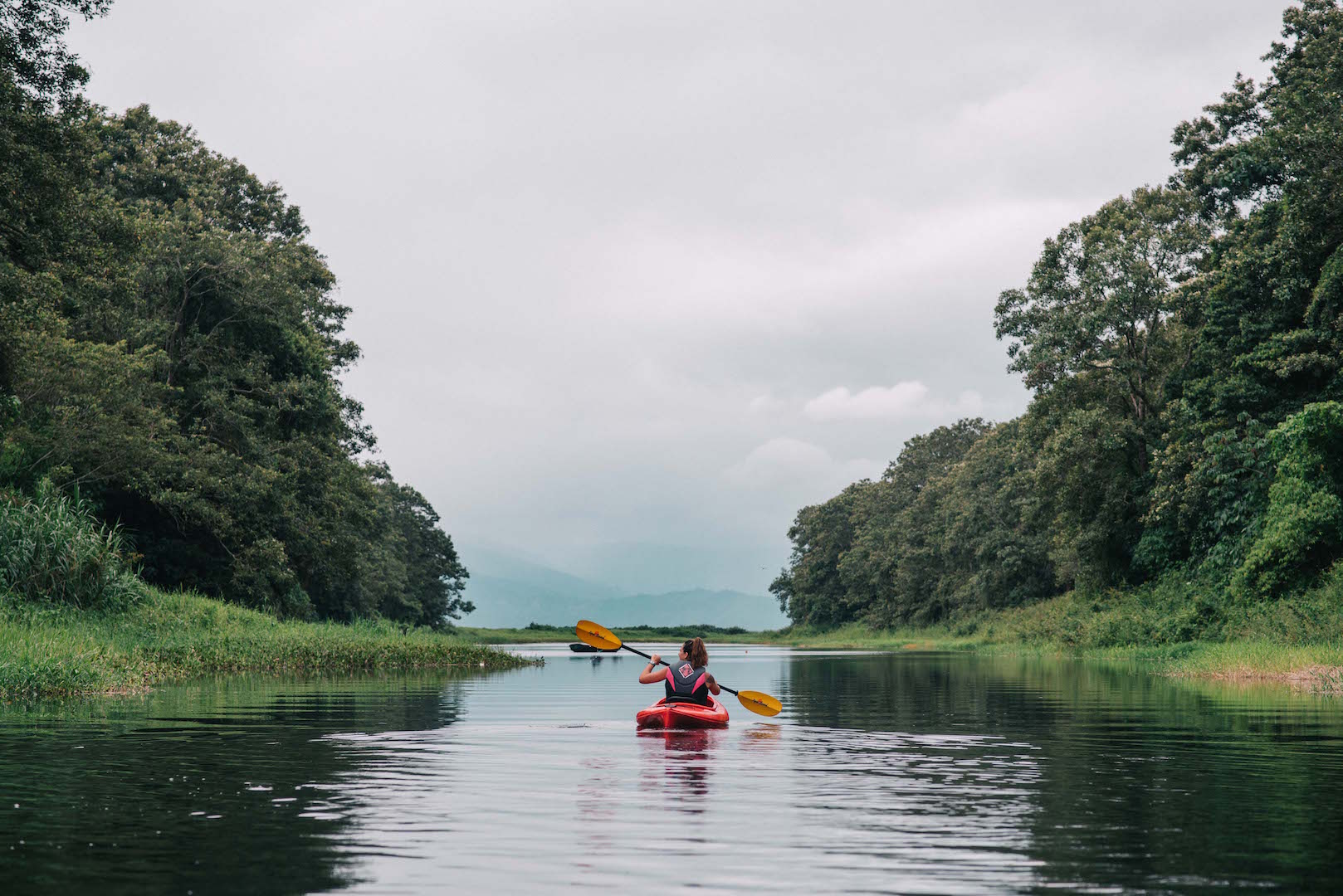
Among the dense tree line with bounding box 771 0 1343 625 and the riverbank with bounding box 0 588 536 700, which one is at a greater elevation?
the dense tree line with bounding box 771 0 1343 625

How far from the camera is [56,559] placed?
33.9 meters

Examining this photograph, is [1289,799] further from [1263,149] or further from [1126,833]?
[1263,149]

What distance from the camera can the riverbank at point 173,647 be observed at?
2555 cm

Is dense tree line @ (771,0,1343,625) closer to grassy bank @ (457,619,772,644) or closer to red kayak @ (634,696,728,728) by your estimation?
red kayak @ (634,696,728,728)

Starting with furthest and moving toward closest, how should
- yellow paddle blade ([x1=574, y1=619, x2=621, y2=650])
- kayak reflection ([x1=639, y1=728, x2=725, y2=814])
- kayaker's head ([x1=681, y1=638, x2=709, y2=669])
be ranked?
yellow paddle blade ([x1=574, y1=619, x2=621, y2=650]), kayaker's head ([x1=681, y1=638, x2=709, y2=669]), kayak reflection ([x1=639, y1=728, x2=725, y2=814])

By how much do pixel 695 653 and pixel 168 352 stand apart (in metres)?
38.3

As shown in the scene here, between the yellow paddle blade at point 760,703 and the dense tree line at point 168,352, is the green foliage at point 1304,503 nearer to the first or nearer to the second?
the yellow paddle blade at point 760,703

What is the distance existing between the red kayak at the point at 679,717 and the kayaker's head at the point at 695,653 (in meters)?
0.73

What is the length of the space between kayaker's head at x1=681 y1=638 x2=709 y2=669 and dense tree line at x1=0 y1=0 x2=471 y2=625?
2126cm

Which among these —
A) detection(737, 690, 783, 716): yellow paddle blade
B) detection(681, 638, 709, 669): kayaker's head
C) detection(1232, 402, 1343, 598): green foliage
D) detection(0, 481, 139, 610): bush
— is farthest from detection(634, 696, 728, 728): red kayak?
detection(1232, 402, 1343, 598): green foliage

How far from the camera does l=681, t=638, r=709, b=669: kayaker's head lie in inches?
814


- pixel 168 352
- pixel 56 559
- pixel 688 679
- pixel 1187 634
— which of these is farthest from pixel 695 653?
pixel 168 352

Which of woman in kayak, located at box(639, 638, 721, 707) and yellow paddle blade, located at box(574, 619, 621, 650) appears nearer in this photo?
woman in kayak, located at box(639, 638, 721, 707)

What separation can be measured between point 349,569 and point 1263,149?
42.0 meters
